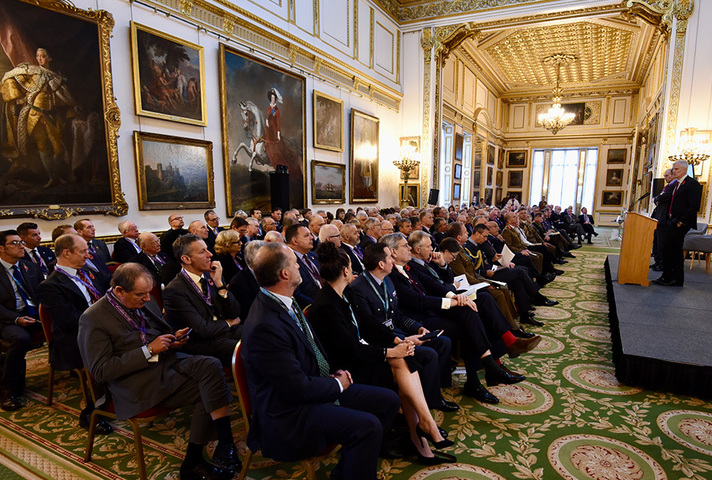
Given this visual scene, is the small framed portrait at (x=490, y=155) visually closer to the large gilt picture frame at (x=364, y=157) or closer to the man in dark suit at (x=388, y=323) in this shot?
the large gilt picture frame at (x=364, y=157)

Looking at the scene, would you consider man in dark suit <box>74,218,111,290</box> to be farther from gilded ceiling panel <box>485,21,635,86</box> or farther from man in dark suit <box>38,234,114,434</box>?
gilded ceiling panel <box>485,21,635,86</box>

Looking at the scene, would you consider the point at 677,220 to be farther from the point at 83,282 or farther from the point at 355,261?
the point at 83,282

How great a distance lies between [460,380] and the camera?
346 centimetres

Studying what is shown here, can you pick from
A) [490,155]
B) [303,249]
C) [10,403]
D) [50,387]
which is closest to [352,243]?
[303,249]

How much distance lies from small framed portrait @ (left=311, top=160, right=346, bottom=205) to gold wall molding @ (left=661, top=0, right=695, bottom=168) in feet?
26.4

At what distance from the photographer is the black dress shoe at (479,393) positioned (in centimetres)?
308

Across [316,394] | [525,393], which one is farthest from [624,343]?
Result: [316,394]

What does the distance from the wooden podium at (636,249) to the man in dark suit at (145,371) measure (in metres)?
5.22

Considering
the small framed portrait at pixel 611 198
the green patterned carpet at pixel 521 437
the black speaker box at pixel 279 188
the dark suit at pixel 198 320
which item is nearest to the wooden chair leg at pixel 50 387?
the green patterned carpet at pixel 521 437

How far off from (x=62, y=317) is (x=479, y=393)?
9.99ft

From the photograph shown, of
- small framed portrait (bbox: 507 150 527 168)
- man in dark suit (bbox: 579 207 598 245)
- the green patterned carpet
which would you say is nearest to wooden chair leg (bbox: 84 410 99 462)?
the green patterned carpet

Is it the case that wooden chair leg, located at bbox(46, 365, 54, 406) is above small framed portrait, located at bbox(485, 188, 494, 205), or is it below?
below

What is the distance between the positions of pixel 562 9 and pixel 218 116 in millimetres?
9616

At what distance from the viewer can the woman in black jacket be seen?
2.27 m
